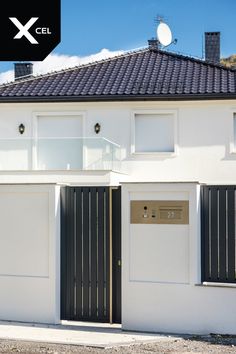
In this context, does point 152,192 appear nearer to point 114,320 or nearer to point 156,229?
point 156,229

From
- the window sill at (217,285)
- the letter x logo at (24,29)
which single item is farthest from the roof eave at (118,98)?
the window sill at (217,285)

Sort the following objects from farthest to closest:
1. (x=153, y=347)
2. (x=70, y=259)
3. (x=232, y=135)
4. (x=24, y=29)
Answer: (x=232, y=135)
(x=24, y=29)
(x=70, y=259)
(x=153, y=347)

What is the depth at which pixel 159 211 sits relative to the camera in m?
11.1

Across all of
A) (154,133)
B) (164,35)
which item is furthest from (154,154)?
(164,35)

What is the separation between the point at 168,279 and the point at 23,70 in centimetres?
1711

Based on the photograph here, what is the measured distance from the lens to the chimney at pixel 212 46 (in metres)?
24.6

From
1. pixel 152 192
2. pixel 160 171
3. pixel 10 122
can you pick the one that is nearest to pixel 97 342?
pixel 152 192

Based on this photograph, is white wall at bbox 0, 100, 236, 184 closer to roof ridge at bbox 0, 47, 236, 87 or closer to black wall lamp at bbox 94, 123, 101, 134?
black wall lamp at bbox 94, 123, 101, 134

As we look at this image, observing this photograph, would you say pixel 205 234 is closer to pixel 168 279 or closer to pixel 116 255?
pixel 168 279

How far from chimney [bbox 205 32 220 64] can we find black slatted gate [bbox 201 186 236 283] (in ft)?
48.3

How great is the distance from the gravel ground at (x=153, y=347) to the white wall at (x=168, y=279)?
49cm

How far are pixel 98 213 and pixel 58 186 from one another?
99 cm

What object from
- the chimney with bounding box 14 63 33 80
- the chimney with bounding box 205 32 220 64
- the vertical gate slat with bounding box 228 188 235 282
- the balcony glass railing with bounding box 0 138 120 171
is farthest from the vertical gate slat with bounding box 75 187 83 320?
the chimney with bounding box 14 63 33 80

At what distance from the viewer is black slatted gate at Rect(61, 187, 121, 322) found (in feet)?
37.6
